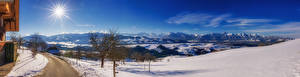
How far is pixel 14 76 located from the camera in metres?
16.2

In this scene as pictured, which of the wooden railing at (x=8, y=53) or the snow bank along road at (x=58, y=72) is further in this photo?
the wooden railing at (x=8, y=53)

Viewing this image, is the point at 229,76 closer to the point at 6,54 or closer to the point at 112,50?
the point at 112,50

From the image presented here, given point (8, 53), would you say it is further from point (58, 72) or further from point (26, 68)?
point (58, 72)

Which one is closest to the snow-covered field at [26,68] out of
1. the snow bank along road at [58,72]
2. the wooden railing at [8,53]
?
the snow bank along road at [58,72]

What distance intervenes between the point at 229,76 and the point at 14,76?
29.1 meters

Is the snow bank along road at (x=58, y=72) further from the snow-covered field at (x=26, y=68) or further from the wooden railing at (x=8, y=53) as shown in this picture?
the wooden railing at (x=8, y=53)

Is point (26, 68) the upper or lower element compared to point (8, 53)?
lower

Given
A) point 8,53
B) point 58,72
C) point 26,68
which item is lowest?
point 58,72

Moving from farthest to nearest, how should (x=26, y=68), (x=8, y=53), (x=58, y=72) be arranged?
1. (x=8, y=53)
2. (x=26, y=68)
3. (x=58, y=72)

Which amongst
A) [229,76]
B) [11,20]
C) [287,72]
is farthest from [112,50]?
[287,72]

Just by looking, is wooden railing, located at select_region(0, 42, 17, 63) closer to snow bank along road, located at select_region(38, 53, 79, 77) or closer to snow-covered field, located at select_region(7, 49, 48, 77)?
snow-covered field, located at select_region(7, 49, 48, 77)

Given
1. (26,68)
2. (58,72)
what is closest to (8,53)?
(26,68)

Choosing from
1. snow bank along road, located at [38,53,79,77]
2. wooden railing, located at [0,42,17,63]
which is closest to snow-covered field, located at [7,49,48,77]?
snow bank along road, located at [38,53,79,77]

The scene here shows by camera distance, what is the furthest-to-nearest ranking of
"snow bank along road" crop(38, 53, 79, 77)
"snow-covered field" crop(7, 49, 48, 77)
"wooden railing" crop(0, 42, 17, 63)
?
"wooden railing" crop(0, 42, 17, 63) → "snow bank along road" crop(38, 53, 79, 77) → "snow-covered field" crop(7, 49, 48, 77)
